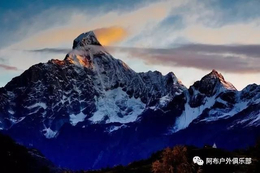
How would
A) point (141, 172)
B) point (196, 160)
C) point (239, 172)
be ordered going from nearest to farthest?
point (196, 160) < point (239, 172) < point (141, 172)

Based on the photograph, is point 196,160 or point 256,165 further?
point 196,160

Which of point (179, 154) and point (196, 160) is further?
point (196, 160)

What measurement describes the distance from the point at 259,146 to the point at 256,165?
3.72 meters

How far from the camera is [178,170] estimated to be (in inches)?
4102

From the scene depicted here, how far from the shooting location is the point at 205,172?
172m

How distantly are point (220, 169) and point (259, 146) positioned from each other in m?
72.6

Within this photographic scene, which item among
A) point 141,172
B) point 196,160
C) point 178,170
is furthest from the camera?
point 141,172

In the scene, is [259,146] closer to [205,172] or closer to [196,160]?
[196,160]

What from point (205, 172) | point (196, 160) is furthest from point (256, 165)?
point (205, 172)

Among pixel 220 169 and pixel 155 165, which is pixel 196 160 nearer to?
pixel 155 165

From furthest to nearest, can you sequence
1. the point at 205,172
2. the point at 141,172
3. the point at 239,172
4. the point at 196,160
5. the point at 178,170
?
the point at 141,172
the point at 205,172
the point at 239,172
the point at 196,160
the point at 178,170

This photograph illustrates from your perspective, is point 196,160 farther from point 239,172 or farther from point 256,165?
point 239,172

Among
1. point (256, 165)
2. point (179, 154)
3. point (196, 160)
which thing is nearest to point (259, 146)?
point (256, 165)

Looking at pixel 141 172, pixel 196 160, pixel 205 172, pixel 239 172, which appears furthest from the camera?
pixel 141 172
